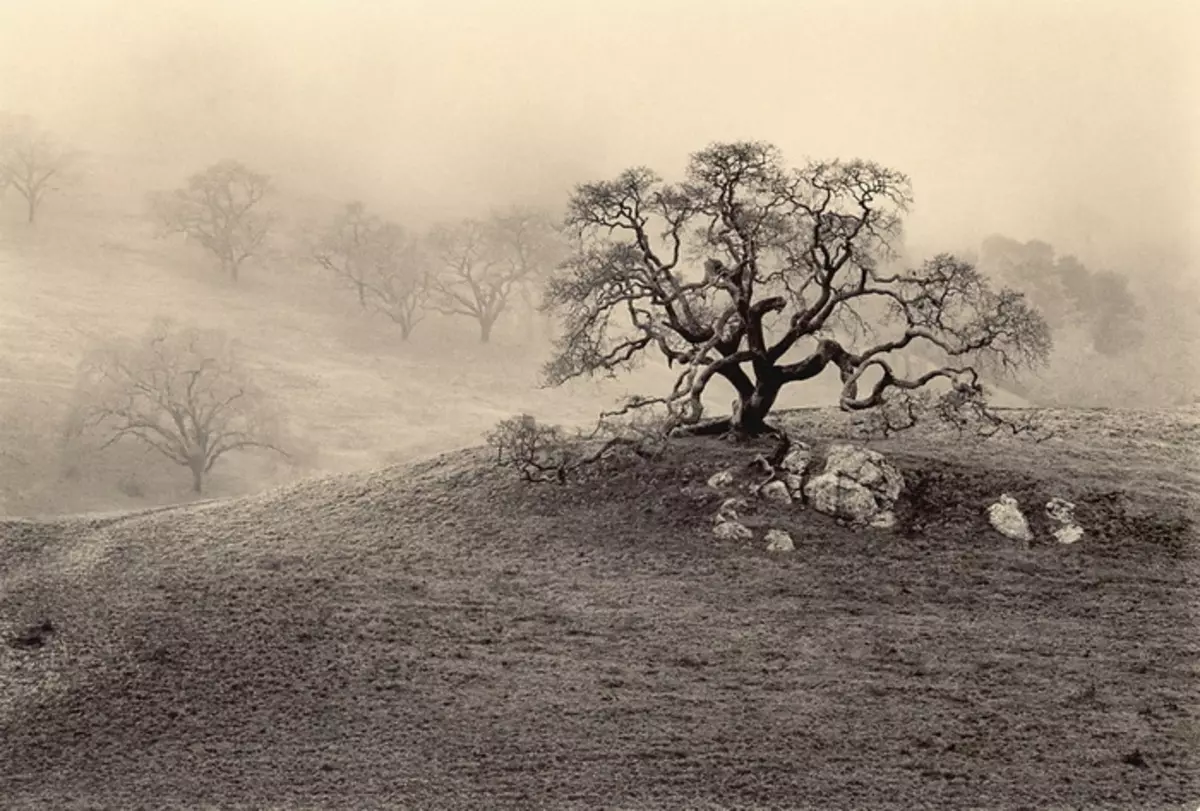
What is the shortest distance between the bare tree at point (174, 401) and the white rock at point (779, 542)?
108ft

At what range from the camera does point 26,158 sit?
8438 cm

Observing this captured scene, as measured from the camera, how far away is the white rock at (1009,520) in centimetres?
2500

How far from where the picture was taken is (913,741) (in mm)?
17125

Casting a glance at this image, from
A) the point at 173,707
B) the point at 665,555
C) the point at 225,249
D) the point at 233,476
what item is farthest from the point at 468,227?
the point at 173,707

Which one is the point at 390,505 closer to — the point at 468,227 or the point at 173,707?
the point at 173,707

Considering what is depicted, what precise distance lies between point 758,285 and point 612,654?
12971 mm

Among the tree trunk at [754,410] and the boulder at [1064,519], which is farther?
the tree trunk at [754,410]

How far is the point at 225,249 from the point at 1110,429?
225 ft

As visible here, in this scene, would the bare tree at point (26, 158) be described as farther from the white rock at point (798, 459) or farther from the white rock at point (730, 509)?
the white rock at point (730, 509)

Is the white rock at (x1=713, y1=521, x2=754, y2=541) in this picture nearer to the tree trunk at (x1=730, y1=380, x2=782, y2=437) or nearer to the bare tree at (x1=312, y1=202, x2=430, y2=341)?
the tree trunk at (x1=730, y1=380, x2=782, y2=437)

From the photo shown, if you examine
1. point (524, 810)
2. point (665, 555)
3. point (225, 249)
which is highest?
point (225, 249)

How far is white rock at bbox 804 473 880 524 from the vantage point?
25812mm

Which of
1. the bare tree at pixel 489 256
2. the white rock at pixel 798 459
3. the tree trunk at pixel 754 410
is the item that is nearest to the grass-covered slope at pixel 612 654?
the tree trunk at pixel 754 410

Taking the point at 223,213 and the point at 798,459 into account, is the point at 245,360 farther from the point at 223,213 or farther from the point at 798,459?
the point at 798,459
